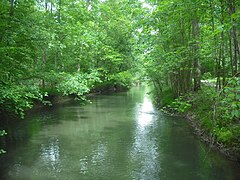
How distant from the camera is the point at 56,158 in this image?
1065 centimetres

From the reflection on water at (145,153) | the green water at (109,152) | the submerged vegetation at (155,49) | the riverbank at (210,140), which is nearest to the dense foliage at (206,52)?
the submerged vegetation at (155,49)

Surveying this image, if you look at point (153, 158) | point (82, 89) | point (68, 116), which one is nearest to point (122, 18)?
point (68, 116)

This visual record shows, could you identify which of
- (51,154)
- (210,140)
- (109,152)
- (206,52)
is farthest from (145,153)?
(206,52)

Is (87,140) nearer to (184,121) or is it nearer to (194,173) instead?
(194,173)

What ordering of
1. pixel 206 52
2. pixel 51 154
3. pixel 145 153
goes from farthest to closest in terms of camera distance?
pixel 206 52, pixel 145 153, pixel 51 154

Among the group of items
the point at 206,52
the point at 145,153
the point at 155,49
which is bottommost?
the point at 145,153

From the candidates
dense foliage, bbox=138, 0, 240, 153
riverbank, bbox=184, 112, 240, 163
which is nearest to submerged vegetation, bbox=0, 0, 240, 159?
dense foliage, bbox=138, 0, 240, 153

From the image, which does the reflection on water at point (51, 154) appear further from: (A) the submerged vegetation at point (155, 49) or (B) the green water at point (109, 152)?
(A) the submerged vegetation at point (155, 49)

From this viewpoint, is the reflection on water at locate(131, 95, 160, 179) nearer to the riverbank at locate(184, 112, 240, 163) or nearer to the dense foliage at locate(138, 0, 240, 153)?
the dense foliage at locate(138, 0, 240, 153)

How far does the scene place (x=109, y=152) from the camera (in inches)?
448

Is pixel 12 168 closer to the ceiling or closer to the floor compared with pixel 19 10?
closer to the floor

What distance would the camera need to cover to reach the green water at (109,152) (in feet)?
30.0

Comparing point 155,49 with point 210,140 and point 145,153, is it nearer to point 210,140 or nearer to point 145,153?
point 145,153

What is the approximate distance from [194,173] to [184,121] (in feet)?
28.1
